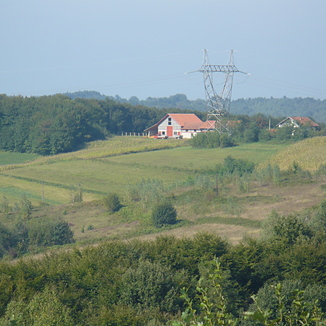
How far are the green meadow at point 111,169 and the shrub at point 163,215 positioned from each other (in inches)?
274

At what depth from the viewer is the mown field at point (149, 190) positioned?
25484mm

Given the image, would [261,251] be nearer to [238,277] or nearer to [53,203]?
[238,277]

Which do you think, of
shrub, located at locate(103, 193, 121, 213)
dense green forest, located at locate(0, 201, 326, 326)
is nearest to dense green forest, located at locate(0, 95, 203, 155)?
shrub, located at locate(103, 193, 121, 213)

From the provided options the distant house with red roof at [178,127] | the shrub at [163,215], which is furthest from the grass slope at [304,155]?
the distant house with red roof at [178,127]

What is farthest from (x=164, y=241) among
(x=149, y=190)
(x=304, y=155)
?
(x=304, y=155)

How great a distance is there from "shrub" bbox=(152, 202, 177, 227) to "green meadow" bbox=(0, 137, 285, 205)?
697cm

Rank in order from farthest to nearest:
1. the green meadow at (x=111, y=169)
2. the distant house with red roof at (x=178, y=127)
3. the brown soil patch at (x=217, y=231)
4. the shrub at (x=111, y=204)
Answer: the distant house with red roof at (x=178, y=127), the green meadow at (x=111, y=169), the shrub at (x=111, y=204), the brown soil patch at (x=217, y=231)

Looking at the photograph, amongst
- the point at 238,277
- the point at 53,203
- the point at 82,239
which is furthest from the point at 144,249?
the point at 53,203

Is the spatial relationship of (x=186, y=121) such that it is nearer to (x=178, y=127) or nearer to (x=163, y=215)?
(x=178, y=127)

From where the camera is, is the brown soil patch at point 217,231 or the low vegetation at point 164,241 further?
the brown soil patch at point 217,231

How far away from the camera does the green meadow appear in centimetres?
3548

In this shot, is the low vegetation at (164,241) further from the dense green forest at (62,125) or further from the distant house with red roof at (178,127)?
the distant house with red roof at (178,127)

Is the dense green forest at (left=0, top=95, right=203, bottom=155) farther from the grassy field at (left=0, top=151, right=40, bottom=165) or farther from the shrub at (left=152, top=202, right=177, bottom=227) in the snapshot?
the shrub at (left=152, top=202, right=177, bottom=227)

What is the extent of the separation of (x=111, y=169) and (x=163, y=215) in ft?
54.4
